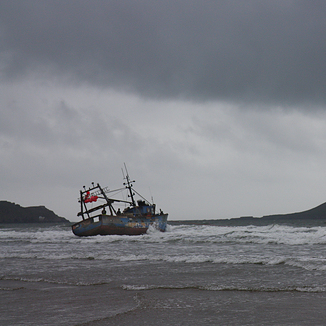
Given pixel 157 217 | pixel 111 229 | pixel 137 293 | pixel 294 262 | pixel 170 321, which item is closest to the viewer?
pixel 170 321

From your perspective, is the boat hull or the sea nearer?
the sea

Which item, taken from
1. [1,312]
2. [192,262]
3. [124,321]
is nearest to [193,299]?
[124,321]

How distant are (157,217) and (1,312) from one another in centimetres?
3854

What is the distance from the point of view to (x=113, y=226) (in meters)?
40.2

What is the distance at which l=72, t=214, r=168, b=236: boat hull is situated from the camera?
40.0 metres

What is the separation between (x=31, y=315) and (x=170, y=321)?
2412 millimetres

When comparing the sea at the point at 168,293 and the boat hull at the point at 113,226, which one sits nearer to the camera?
the sea at the point at 168,293

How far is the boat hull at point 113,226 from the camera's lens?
40.0 m

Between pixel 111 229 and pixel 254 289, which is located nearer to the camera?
pixel 254 289

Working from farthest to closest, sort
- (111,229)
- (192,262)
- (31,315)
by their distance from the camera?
(111,229) < (192,262) < (31,315)

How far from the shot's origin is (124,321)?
5629mm

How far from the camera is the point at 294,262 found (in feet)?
41.7

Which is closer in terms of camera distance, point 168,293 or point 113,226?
point 168,293

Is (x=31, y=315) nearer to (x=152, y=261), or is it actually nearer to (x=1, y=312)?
(x=1, y=312)
